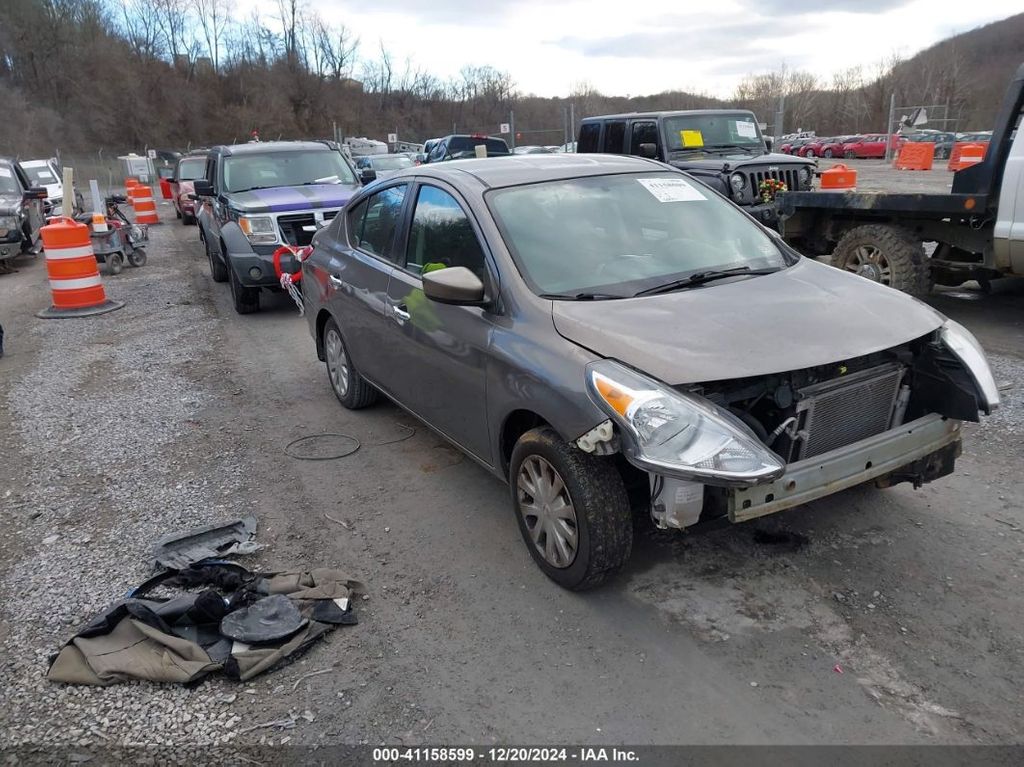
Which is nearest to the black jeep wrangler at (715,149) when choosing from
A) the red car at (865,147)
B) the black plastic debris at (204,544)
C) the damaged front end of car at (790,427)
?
the damaged front end of car at (790,427)

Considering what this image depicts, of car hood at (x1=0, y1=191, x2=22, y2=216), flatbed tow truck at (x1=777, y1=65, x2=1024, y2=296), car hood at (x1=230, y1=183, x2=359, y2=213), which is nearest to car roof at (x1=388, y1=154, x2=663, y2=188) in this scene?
flatbed tow truck at (x1=777, y1=65, x2=1024, y2=296)

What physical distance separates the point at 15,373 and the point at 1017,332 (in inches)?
376

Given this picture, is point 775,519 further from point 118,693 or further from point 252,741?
point 118,693

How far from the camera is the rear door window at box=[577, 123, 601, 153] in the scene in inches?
479

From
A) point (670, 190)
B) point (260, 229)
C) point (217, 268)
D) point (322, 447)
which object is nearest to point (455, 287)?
point (670, 190)

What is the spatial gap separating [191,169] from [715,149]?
15.6m

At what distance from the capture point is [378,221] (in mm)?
5023

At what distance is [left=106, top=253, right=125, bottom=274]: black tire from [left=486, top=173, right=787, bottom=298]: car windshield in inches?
433

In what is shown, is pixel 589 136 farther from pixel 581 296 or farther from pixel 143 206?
pixel 143 206

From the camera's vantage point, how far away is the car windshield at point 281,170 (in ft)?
32.9

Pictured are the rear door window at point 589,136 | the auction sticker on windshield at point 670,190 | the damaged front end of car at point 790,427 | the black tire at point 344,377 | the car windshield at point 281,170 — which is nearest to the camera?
the damaged front end of car at point 790,427

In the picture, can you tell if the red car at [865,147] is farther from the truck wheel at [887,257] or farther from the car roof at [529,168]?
the car roof at [529,168]

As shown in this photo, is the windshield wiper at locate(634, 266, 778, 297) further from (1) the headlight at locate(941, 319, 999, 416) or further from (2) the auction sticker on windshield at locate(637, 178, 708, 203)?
(1) the headlight at locate(941, 319, 999, 416)

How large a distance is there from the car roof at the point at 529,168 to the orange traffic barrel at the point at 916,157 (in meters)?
21.3
